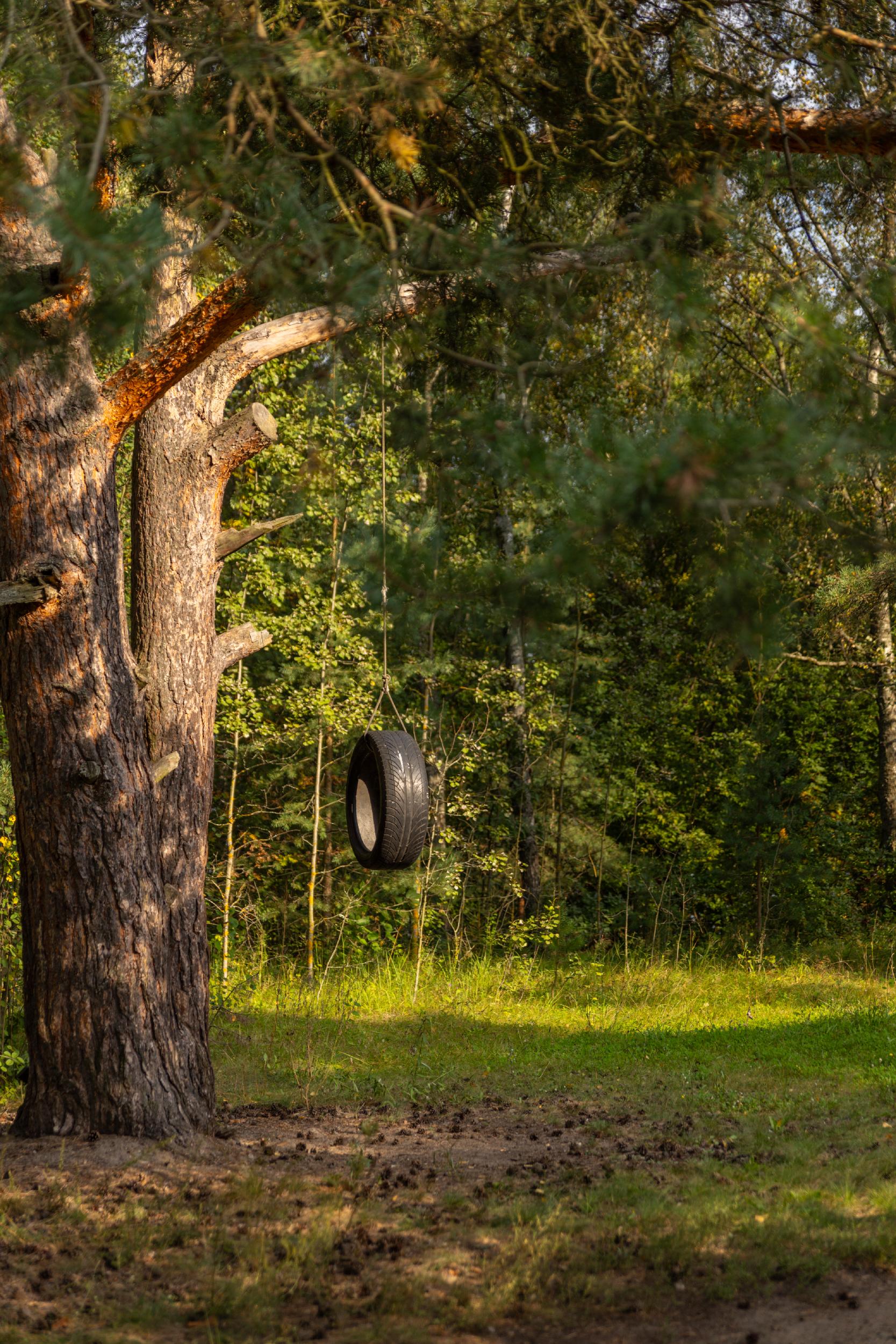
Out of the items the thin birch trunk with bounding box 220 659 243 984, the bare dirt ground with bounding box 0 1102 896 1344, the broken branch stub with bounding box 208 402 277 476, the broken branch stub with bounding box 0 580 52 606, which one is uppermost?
the broken branch stub with bounding box 208 402 277 476

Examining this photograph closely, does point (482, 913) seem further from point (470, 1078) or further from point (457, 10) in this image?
point (457, 10)

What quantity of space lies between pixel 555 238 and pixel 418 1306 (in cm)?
378

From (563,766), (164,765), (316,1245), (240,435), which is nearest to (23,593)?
(164,765)

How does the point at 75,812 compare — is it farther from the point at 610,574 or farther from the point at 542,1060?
the point at 542,1060

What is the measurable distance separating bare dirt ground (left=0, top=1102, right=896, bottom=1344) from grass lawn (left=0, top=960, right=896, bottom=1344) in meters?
0.01

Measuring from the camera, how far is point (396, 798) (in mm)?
5707

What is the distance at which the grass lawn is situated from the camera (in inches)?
132

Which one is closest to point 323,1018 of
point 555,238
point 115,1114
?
point 115,1114

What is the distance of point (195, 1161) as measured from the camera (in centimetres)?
461

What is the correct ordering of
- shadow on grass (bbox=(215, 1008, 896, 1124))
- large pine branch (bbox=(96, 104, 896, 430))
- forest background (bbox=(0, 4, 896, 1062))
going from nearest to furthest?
forest background (bbox=(0, 4, 896, 1062)), large pine branch (bbox=(96, 104, 896, 430)), shadow on grass (bbox=(215, 1008, 896, 1124))

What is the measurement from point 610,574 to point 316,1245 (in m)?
2.28

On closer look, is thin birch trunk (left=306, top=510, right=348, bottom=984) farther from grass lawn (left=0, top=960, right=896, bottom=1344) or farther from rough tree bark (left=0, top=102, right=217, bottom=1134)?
rough tree bark (left=0, top=102, right=217, bottom=1134)

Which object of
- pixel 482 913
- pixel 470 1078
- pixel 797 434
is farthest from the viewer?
pixel 482 913

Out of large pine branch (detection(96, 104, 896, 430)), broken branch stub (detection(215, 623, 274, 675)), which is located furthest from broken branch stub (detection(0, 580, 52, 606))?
broken branch stub (detection(215, 623, 274, 675))
